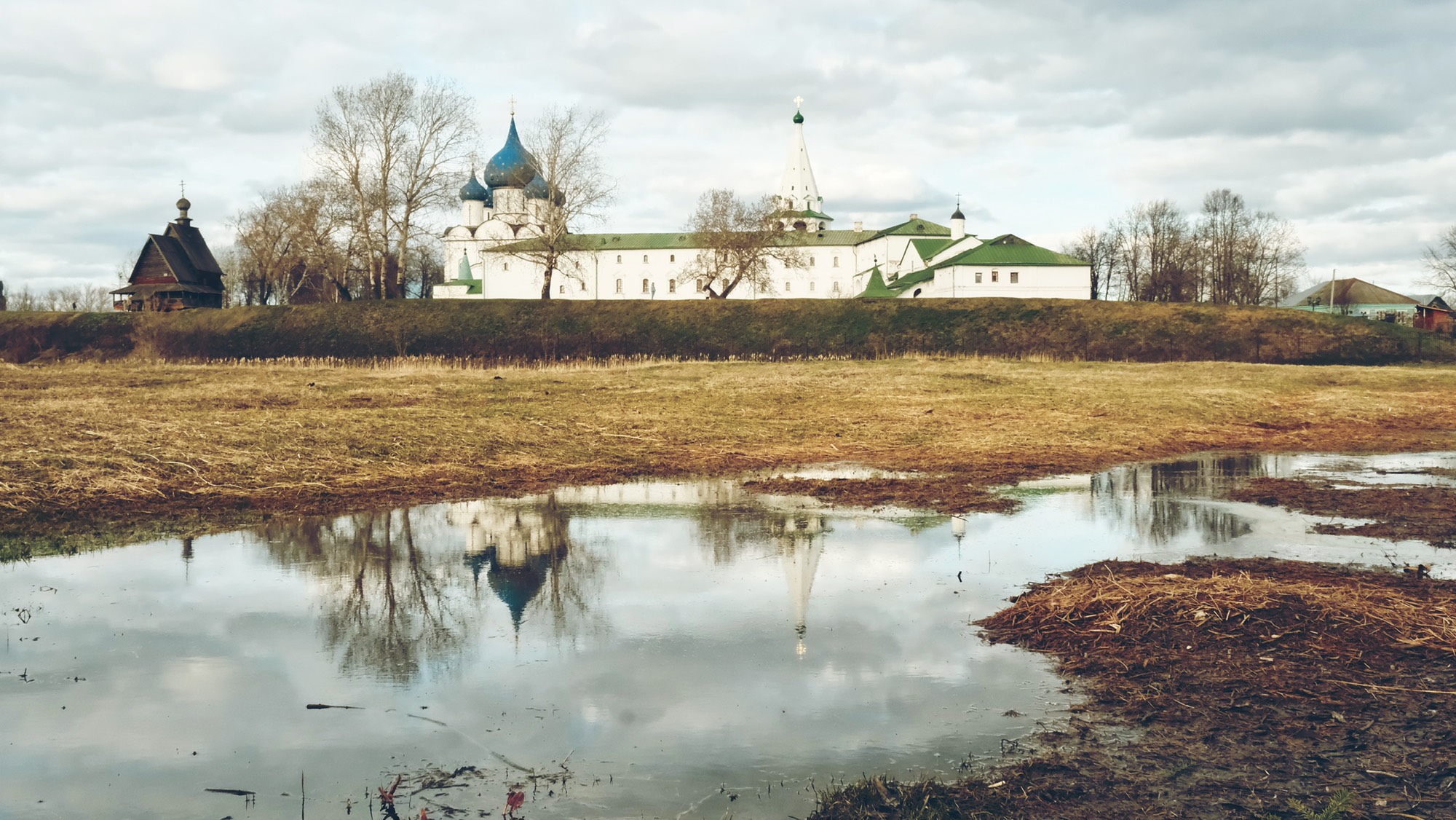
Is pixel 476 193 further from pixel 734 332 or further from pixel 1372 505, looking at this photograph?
pixel 1372 505

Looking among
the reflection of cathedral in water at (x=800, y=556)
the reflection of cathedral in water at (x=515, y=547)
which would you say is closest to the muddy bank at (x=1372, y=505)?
the reflection of cathedral in water at (x=800, y=556)

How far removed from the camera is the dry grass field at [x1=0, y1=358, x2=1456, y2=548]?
11.6 m

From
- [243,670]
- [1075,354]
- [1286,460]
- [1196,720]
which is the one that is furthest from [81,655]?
[1075,354]

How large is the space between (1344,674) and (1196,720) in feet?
3.99

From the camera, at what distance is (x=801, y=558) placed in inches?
343

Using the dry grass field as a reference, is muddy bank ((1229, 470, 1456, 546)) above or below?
below

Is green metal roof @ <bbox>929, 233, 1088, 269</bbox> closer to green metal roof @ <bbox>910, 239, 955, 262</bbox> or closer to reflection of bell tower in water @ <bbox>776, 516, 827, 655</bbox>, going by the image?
green metal roof @ <bbox>910, 239, 955, 262</bbox>

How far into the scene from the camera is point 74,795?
13.9ft

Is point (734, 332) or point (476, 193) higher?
point (476, 193)

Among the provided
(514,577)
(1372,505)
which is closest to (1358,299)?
(1372,505)

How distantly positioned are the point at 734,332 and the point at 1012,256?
33.3 m

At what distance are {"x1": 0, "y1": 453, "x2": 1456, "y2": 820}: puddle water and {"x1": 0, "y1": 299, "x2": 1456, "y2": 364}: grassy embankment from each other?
3945 centimetres

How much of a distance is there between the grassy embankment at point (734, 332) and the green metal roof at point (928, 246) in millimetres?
30955

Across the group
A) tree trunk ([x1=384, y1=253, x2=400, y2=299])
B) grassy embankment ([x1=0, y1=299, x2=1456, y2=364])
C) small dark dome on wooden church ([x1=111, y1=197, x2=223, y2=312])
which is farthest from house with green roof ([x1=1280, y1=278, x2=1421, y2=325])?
small dark dome on wooden church ([x1=111, y1=197, x2=223, y2=312])
